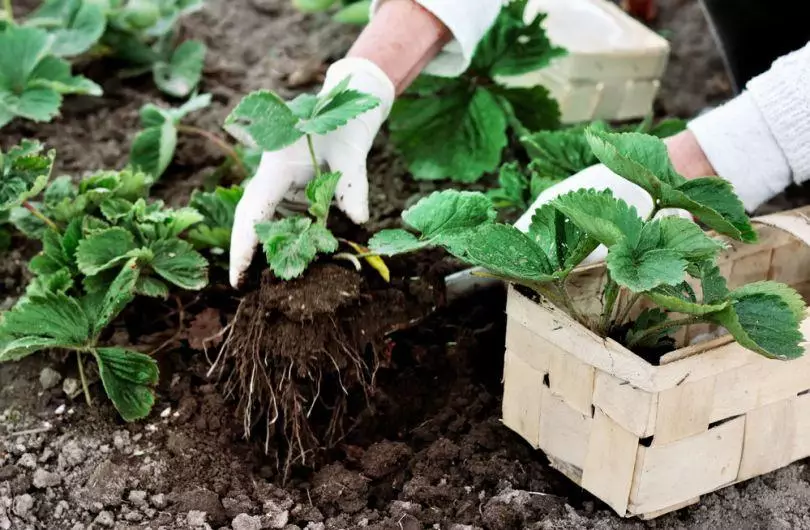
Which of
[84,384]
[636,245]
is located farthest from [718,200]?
[84,384]

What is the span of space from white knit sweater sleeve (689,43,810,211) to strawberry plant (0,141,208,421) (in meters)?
0.74

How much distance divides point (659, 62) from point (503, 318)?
0.73m

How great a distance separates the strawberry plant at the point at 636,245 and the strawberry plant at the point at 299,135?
0.10 meters

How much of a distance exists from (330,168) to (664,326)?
0.54m

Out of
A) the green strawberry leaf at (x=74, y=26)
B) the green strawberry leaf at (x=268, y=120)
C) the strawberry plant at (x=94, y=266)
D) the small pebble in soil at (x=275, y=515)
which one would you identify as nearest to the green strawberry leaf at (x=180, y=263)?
the strawberry plant at (x=94, y=266)

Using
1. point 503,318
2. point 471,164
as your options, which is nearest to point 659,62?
point 471,164

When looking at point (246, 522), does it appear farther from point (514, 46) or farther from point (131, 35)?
point (131, 35)

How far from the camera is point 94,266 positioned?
1.24 meters

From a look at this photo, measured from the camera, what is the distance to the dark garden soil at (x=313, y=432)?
3.66 ft

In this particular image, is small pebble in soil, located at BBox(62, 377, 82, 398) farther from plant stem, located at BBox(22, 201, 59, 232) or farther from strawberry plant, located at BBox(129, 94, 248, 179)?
strawberry plant, located at BBox(129, 94, 248, 179)

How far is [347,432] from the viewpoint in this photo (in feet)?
4.21

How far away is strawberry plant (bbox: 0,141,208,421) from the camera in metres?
1.21

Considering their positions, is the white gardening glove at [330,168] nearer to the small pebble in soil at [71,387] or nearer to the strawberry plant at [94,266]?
the strawberry plant at [94,266]

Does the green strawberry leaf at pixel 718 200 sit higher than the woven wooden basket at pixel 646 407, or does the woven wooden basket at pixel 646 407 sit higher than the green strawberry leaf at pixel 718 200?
the green strawberry leaf at pixel 718 200
